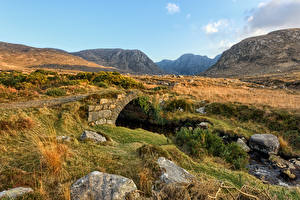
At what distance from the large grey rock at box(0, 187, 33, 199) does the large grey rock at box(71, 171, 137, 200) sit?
0.71m

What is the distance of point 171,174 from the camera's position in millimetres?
3158

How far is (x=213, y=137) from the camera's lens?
27.3ft

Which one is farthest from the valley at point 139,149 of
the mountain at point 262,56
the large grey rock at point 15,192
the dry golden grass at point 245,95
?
the mountain at point 262,56

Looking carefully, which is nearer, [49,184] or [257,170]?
[49,184]

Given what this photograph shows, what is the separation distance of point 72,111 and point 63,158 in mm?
4774

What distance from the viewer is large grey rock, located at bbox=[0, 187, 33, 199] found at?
2.27 meters

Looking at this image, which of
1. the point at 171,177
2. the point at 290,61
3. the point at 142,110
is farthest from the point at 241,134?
the point at 290,61

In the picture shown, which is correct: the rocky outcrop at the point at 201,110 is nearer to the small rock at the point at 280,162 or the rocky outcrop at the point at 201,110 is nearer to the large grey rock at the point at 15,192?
the small rock at the point at 280,162

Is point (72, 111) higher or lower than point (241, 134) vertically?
higher

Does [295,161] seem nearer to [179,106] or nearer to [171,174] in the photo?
[171,174]

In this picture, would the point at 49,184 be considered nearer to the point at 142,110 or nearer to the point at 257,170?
the point at 257,170

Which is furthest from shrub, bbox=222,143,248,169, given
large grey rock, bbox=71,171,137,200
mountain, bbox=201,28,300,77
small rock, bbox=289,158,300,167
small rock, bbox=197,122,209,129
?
mountain, bbox=201,28,300,77

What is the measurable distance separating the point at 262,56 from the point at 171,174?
426ft

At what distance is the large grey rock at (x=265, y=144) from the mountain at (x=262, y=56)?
90.6 m
